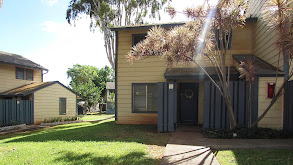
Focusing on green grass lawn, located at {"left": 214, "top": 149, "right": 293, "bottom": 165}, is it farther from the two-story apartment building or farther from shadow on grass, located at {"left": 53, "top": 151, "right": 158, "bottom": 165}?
the two-story apartment building

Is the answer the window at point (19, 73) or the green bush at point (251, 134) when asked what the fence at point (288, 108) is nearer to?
the green bush at point (251, 134)

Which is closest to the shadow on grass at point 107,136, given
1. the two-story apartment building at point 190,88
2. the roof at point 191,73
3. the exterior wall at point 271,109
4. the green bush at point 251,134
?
the two-story apartment building at point 190,88

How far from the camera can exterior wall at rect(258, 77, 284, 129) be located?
601 centimetres

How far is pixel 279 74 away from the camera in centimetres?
591

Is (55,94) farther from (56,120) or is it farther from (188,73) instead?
(188,73)

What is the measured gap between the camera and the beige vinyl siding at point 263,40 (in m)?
6.45

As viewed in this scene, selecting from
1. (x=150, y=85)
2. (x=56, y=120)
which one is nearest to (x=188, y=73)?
(x=150, y=85)

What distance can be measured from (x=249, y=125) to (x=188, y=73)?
2949 mm

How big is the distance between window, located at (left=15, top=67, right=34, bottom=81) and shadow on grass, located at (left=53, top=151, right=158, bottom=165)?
12897 mm

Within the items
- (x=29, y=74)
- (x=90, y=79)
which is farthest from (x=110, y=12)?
(x=90, y=79)

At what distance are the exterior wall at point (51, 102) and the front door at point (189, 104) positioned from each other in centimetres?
1005

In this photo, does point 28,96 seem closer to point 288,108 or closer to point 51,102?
point 51,102

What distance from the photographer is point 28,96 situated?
12.5m

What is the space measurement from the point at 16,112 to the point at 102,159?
34.8 ft
